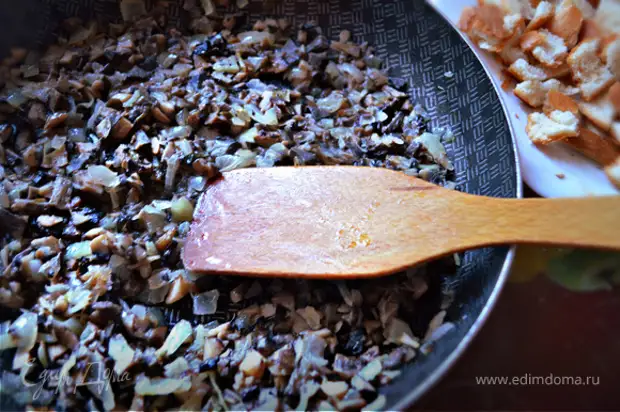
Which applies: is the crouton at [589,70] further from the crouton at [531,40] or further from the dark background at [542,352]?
the dark background at [542,352]

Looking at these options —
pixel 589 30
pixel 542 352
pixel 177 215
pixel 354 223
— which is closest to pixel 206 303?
pixel 177 215

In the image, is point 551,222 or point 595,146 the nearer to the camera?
point 551,222

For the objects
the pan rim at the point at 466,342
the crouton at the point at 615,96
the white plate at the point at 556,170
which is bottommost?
the pan rim at the point at 466,342

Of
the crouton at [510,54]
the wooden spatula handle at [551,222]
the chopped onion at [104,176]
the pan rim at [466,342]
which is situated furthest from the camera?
the crouton at [510,54]

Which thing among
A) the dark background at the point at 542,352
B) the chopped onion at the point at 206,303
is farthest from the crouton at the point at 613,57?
the chopped onion at the point at 206,303

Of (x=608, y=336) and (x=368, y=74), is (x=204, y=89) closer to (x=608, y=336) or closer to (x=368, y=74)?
(x=368, y=74)

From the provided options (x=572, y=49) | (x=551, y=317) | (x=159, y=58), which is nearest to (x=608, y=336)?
(x=551, y=317)

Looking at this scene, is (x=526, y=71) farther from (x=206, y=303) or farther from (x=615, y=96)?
(x=206, y=303)
